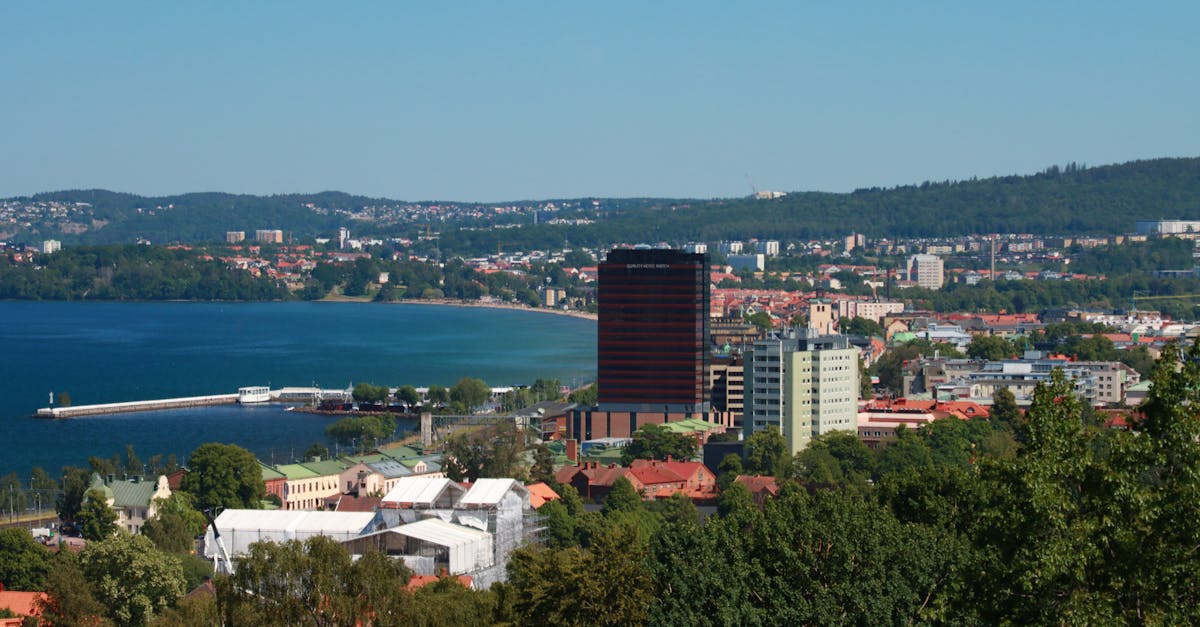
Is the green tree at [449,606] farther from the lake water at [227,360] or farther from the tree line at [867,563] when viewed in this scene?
the lake water at [227,360]

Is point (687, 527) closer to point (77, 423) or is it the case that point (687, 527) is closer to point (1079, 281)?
point (77, 423)

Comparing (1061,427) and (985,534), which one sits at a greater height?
(1061,427)

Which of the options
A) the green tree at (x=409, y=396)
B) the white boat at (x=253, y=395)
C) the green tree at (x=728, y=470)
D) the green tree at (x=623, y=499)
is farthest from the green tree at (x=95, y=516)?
the white boat at (x=253, y=395)

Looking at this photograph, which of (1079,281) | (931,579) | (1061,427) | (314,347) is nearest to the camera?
(1061,427)

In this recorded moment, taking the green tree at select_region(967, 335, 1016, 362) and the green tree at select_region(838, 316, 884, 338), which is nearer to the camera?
the green tree at select_region(967, 335, 1016, 362)

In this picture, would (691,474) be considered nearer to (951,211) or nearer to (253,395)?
(253,395)

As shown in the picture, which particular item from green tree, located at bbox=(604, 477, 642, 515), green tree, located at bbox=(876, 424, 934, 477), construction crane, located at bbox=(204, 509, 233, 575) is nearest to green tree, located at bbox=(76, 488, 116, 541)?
construction crane, located at bbox=(204, 509, 233, 575)

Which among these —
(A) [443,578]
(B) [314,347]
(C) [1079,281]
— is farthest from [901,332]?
(A) [443,578]

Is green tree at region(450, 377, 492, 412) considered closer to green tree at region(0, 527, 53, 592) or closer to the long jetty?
the long jetty
